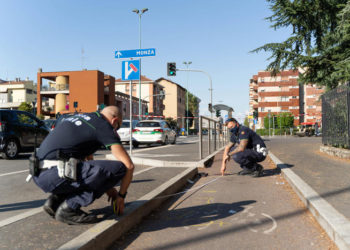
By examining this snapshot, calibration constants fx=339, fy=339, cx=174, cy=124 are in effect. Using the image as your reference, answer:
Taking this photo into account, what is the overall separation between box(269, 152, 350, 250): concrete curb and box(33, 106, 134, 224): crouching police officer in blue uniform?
2.11m

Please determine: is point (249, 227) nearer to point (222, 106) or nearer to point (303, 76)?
point (303, 76)

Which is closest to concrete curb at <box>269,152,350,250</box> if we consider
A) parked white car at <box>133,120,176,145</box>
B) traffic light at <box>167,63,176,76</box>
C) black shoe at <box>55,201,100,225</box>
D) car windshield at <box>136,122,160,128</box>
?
black shoe at <box>55,201,100,225</box>

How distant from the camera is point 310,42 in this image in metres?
14.0

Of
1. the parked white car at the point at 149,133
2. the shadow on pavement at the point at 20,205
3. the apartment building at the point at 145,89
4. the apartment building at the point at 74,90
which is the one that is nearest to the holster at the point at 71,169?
the shadow on pavement at the point at 20,205

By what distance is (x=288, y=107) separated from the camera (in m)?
89.1

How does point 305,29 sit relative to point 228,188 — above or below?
above

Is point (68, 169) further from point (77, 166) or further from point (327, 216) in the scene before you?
point (327, 216)

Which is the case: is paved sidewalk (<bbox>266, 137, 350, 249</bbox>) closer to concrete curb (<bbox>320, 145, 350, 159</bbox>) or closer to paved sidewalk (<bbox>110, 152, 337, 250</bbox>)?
paved sidewalk (<bbox>110, 152, 337, 250</bbox>)

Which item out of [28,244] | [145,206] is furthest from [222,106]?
[28,244]

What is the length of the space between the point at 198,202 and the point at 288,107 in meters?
89.1

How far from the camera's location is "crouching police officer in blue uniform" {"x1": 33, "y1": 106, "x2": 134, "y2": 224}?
3.34 metres

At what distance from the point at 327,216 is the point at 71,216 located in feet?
8.92

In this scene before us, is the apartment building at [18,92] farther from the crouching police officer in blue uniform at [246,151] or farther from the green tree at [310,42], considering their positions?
the crouching police officer in blue uniform at [246,151]

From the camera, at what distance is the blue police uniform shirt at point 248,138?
25.8ft
